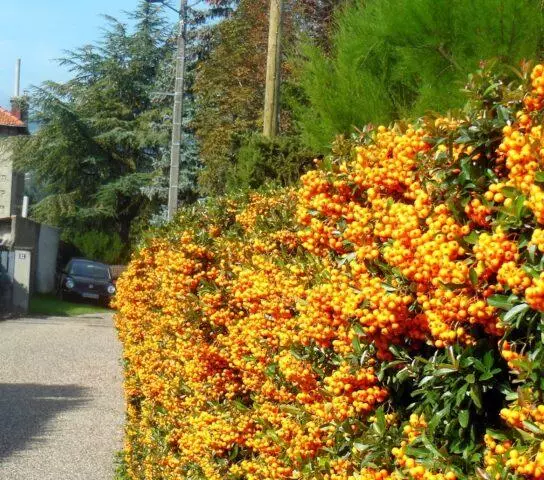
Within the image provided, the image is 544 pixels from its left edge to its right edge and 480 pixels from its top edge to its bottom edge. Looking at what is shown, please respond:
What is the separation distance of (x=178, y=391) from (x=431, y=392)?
3635mm

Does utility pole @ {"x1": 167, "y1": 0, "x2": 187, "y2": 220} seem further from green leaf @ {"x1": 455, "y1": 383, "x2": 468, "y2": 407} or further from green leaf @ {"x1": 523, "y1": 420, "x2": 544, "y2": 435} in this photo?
green leaf @ {"x1": 523, "y1": 420, "x2": 544, "y2": 435}

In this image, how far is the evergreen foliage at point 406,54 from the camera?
6.27 m

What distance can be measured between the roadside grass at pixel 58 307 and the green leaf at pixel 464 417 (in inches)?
1053

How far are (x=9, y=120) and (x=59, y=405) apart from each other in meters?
34.7

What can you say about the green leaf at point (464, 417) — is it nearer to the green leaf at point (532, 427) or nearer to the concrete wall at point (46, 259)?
the green leaf at point (532, 427)

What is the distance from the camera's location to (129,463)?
26.4 ft

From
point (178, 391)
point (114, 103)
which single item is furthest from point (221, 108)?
point (178, 391)

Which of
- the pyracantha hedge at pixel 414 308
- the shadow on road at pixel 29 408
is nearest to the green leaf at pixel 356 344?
the pyracantha hedge at pixel 414 308

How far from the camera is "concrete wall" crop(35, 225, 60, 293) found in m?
34.8

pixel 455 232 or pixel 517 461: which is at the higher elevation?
pixel 455 232

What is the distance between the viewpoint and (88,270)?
105ft

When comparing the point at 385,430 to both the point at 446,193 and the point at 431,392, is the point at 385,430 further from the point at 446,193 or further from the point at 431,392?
the point at 446,193

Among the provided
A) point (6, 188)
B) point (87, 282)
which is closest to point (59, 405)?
point (87, 282)

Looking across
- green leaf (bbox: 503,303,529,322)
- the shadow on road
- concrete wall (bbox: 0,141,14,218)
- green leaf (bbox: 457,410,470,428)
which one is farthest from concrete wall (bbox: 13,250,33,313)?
green leaf (bbox: 503,303,529,322)
